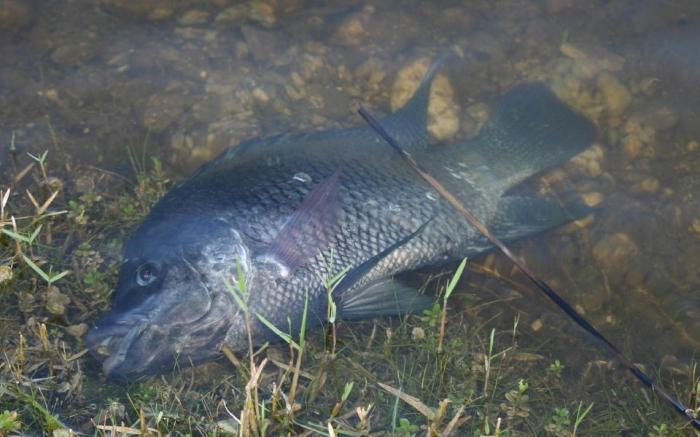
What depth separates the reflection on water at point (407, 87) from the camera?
13.5ft

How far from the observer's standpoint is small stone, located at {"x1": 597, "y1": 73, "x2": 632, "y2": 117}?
463 centimetres

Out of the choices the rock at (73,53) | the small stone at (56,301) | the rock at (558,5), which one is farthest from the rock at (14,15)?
the rock at (558,5)

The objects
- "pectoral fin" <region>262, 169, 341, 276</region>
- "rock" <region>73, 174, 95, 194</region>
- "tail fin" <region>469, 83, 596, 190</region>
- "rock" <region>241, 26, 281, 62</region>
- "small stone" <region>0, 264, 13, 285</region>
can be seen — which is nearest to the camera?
"small stone" <region>0, 264, 13, 285</region>

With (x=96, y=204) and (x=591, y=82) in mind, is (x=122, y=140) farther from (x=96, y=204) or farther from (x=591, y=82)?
(x=591, y=82)

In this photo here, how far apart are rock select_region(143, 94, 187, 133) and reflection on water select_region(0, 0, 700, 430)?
0.03 feet

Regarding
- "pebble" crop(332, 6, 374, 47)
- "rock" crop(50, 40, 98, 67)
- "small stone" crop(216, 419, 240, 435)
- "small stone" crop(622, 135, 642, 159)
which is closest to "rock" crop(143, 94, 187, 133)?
"rock" crop(50, 40, 98, 67)

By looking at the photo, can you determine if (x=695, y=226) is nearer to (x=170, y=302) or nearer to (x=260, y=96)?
(x=260, y=96)

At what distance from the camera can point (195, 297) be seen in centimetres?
327

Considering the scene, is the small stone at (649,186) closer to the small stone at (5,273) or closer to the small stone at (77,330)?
the small stone at (77,330)

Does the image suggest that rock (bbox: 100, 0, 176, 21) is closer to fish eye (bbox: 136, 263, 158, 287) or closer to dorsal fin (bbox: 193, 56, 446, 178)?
dorsal fin (bbox: 193, 56, 446, 178)

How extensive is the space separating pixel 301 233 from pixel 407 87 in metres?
1.74

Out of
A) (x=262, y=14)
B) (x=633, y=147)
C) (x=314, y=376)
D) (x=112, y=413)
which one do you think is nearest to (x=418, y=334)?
(x=314, y=376)

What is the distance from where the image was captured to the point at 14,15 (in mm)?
4961

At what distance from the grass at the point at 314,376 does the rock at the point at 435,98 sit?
39.4 inches
